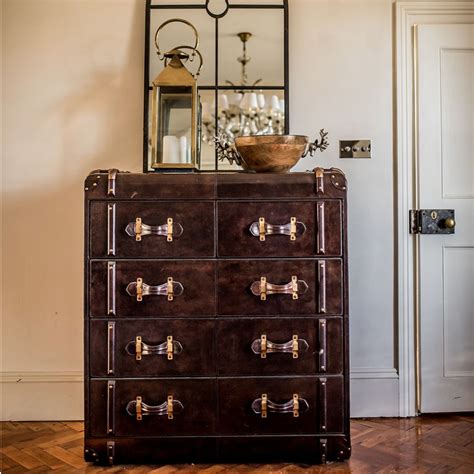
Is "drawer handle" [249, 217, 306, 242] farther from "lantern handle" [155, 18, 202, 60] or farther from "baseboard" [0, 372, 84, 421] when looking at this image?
"baseboard" [0, 372, 84, 421]

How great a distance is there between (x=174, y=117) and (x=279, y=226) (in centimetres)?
79

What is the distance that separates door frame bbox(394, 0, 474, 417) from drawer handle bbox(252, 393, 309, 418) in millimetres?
788

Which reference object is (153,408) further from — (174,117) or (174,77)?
(174,77)

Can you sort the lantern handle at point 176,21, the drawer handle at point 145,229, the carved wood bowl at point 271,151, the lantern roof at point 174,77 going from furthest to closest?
the lantern handle at point 176,21 → the lantern roof at point 174,77 → the carved wood bowl at point 271,151 → the drawer handle at point 145,229

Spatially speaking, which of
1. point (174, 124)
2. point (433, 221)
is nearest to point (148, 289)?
point (174, 124)

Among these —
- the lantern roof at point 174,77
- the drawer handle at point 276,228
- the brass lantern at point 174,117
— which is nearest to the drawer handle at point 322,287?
the drawer handle at point 276,228

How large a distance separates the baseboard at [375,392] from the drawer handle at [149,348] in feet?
3.42

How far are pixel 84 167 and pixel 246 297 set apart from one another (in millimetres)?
1150

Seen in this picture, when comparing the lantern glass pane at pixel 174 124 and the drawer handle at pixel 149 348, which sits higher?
the lantern glass pane at pixel 174 124

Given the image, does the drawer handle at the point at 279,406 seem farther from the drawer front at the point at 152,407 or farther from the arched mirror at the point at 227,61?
the arched mirror at the point at 227,61

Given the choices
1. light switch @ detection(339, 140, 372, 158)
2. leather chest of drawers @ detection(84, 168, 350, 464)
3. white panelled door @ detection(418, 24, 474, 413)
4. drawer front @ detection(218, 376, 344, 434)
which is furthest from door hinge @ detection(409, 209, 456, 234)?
drawer front @ detection(218, 376, 344, 434)

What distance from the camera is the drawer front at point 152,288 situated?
195 centimetres

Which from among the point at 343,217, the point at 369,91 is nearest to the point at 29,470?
the point at 343,217

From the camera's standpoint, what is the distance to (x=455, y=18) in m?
2.53
